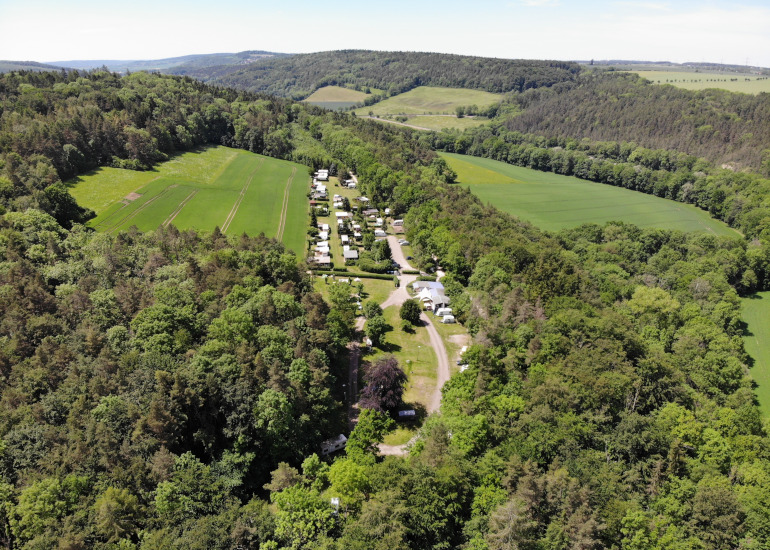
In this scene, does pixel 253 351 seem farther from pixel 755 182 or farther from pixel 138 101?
pixel 755 182

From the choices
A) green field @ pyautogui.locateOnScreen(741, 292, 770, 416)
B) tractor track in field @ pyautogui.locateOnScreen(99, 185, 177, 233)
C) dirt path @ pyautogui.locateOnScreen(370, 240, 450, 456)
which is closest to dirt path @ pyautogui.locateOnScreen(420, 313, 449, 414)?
dirt path @ pyautogui.locateOnScreen(370, 240, 450, 456)

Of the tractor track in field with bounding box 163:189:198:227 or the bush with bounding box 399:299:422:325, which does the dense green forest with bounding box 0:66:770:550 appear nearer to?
the bush with bounding box 399:299:422:325

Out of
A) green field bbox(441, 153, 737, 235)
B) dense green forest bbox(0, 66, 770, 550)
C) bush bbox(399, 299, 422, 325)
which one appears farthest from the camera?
green field bbox(441, 153, 737, 235)

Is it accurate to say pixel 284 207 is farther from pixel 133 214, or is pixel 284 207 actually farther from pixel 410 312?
pixel 410 312

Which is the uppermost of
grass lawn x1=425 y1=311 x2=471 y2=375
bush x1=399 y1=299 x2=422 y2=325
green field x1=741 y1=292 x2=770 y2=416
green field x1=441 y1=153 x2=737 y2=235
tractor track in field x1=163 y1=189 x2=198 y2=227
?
tractor track in field x1=163 y1=189 x2=198 y2=227

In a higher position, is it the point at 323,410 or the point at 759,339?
the point at 323,410

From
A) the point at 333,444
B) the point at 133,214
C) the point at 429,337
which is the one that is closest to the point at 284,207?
the point at 133,214

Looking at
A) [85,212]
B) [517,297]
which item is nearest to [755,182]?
[517,297]
